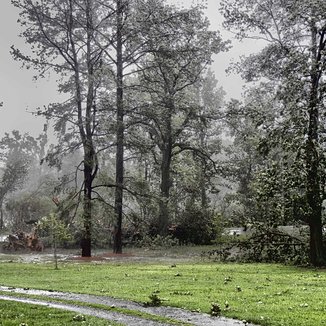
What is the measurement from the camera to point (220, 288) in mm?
14375

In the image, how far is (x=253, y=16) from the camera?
2708 centimetres

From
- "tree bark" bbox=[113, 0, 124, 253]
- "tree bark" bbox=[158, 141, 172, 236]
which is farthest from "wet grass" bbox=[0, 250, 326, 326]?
"tree bark" bbox=[158, 141, 172, 236]

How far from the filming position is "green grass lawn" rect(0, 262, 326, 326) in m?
10.7

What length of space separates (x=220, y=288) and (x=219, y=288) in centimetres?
3

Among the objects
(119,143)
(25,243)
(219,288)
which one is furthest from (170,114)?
(219,288)

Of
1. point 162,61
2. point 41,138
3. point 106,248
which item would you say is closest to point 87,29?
point 162,61

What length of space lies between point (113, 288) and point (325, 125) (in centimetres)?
1352

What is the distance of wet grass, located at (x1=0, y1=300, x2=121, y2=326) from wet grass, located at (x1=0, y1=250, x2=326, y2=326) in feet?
7.90

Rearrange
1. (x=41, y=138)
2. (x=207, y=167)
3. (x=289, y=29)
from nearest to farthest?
(x=289, y=29) → (x=207, y=167) → (x=41, y=138)

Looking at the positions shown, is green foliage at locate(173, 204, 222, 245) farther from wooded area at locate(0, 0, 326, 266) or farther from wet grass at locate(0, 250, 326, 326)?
wet grass at locate(0, 250, 326, 326)

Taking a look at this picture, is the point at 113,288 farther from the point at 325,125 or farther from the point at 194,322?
the point at 325,125

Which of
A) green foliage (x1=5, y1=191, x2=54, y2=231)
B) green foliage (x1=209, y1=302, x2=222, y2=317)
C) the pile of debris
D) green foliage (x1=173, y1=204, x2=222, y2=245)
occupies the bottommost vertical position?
green foliage (x1=209, y1=302, x2=222, y2=317)

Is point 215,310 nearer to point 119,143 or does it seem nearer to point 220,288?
point 220,288

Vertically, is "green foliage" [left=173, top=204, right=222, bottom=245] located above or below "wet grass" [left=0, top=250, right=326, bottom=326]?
above
